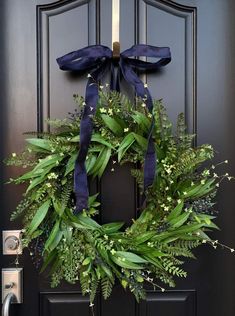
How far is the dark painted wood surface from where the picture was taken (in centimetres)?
136

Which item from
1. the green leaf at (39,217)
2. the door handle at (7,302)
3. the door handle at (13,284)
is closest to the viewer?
the green leaf at (39,217)

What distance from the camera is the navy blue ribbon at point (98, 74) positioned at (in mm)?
1146

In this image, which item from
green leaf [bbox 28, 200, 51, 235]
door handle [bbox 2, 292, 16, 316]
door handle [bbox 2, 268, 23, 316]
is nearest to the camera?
green leaf [bbox 28, 200, 51, 235]

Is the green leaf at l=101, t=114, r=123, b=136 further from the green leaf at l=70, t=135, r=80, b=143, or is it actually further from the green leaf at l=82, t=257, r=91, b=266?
the green leaf at l=82, t=257, r=91, b=266

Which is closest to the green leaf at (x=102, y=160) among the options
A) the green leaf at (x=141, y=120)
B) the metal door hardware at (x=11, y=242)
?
the green leaf at (x=141, y=120)

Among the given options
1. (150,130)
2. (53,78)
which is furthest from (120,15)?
(150,130)

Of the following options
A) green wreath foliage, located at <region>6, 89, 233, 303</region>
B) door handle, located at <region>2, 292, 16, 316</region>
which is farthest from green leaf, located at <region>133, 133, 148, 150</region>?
door handle, located at <region>2, 292, 16, 316</region>

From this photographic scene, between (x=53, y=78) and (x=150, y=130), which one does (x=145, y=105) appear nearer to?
(x=150, y=130)

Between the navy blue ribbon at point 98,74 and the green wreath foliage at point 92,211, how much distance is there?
0.12 feet

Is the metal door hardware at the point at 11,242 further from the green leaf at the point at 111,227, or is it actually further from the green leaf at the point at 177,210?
the green leaf at the point at 177,210

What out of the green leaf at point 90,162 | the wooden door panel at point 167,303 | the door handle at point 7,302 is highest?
the green leaf at point 90,162

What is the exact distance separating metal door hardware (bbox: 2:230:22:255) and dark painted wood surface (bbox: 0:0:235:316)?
28mm

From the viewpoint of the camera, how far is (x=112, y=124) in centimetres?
117

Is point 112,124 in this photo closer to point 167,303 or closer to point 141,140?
point 141,140
